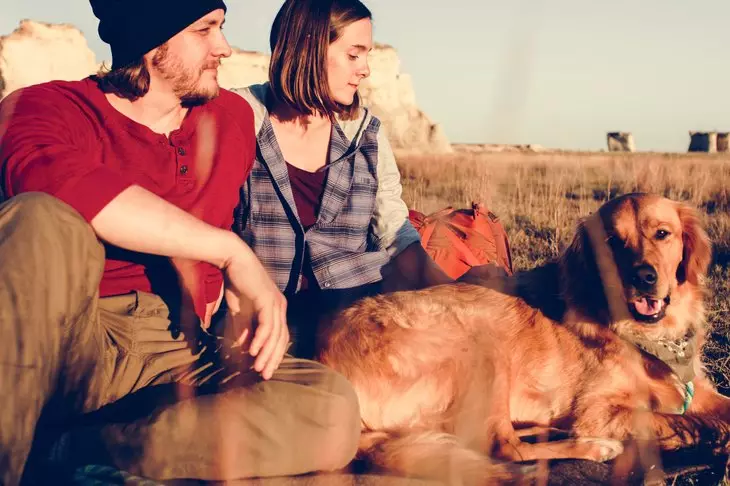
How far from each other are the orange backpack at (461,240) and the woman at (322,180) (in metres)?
0.52

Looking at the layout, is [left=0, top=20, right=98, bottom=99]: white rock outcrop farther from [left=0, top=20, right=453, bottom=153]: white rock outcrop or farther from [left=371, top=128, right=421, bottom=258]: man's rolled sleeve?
[left=371, top=128, right=421, bottom=258]: man's rolled sleeve

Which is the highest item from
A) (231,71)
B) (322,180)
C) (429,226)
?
(231,71)

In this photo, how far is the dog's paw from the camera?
3.10m

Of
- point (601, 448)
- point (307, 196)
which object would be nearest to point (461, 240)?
point (307, 196)

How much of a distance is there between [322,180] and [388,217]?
468 millimetres

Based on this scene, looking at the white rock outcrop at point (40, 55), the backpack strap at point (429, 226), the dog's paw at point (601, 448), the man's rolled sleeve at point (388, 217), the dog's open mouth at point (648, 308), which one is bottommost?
the dog's paw at point (601, 448)

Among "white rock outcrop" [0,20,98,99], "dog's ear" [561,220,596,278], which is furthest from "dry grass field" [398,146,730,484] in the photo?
"white rock outcrop" [0,20,98,99]

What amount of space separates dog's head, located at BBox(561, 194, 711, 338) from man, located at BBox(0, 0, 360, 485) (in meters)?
1.65

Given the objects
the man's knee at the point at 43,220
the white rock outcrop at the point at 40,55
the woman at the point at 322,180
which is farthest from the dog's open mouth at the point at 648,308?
the white rock outcrop at the point at 40,55

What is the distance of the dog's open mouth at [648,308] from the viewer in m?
3.46

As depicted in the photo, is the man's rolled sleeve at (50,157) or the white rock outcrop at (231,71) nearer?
the man's rolled sleeve at (50,157)

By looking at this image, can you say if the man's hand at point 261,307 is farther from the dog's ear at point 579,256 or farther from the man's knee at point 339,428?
the dog's ear at point 579,256

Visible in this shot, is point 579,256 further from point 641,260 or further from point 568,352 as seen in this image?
point 568,352

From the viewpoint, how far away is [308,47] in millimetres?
3703
